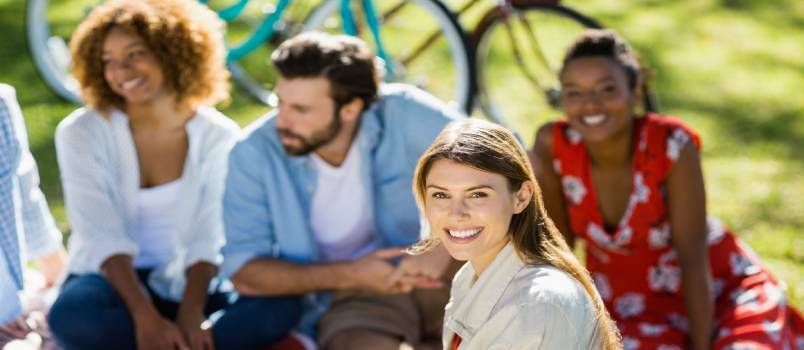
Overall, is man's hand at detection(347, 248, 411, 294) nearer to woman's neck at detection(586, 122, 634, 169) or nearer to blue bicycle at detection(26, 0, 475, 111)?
woman's neck at detection(586, 122, 634, 169)

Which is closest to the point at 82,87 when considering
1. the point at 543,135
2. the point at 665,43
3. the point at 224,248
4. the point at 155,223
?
the point at 155,223

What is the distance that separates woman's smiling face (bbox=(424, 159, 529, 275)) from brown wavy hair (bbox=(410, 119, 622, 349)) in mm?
16

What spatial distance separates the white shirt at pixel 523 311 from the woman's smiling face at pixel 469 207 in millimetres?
56

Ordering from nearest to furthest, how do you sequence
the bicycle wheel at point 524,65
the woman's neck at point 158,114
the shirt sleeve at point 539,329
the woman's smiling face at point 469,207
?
1. the shirt sleeve at point 539,329
2. the woman's smiling face at point 469,207
3. the woman's neck at point 158,114
4. the bicycle wheel at point 524,65

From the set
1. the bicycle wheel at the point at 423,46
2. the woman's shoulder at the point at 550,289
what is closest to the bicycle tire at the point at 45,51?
the bicycle wheel at the point at 423,46

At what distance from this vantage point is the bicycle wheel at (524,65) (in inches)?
206

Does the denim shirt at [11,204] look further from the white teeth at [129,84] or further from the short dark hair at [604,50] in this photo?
the short dark hair at [604,50]

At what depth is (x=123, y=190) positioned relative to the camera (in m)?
3.57

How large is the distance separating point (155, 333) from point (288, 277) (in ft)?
1.33

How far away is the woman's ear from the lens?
2279 mm

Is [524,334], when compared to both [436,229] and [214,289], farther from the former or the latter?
[214,289]

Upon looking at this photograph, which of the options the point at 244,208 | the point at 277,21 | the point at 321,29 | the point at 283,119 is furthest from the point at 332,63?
the point at 277,21

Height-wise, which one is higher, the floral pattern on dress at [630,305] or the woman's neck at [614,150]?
the woman's neck at [614,150]

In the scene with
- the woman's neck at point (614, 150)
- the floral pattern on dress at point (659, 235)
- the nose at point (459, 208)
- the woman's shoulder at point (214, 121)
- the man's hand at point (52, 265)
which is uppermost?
the nose at point (459, 208)
